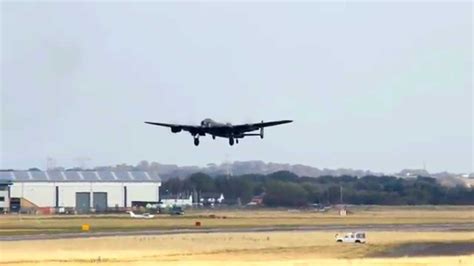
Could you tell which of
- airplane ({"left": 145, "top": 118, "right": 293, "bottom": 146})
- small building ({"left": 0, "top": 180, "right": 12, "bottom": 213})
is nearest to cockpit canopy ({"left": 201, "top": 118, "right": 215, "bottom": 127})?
airplane ({"left": 145, "top": 118, "right": 293, "bottom": 146})

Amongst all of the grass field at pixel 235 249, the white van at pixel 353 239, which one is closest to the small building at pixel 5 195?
the grass field at pixel 235 249

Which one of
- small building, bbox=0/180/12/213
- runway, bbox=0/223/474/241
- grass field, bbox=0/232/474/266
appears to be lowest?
grass field, bbox=0/232/474/266

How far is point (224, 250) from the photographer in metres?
83.2

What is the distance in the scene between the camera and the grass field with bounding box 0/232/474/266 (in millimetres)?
72375

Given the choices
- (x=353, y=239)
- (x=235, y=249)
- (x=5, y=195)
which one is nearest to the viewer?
(x=235, y=249)

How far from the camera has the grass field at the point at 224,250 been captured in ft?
237

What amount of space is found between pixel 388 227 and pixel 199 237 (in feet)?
94.7

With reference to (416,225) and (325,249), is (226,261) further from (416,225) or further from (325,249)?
(416,225)

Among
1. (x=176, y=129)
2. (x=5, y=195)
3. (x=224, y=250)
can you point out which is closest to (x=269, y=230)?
(x=176, y=129)

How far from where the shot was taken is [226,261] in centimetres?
7219

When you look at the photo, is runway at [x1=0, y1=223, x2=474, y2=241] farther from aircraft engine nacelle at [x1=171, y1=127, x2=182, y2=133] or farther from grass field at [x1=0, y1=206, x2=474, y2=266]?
aircraft engine nacelle at [x1=171, y1=127, x2=182, y2=133]

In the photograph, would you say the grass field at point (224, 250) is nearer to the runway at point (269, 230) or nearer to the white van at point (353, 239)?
the white van at point (353, 239)

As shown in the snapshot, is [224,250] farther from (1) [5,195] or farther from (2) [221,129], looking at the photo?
(1) [5,195]

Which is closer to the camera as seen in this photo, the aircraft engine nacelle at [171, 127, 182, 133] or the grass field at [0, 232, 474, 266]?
the grass field at [0, 232, 474, 266]
